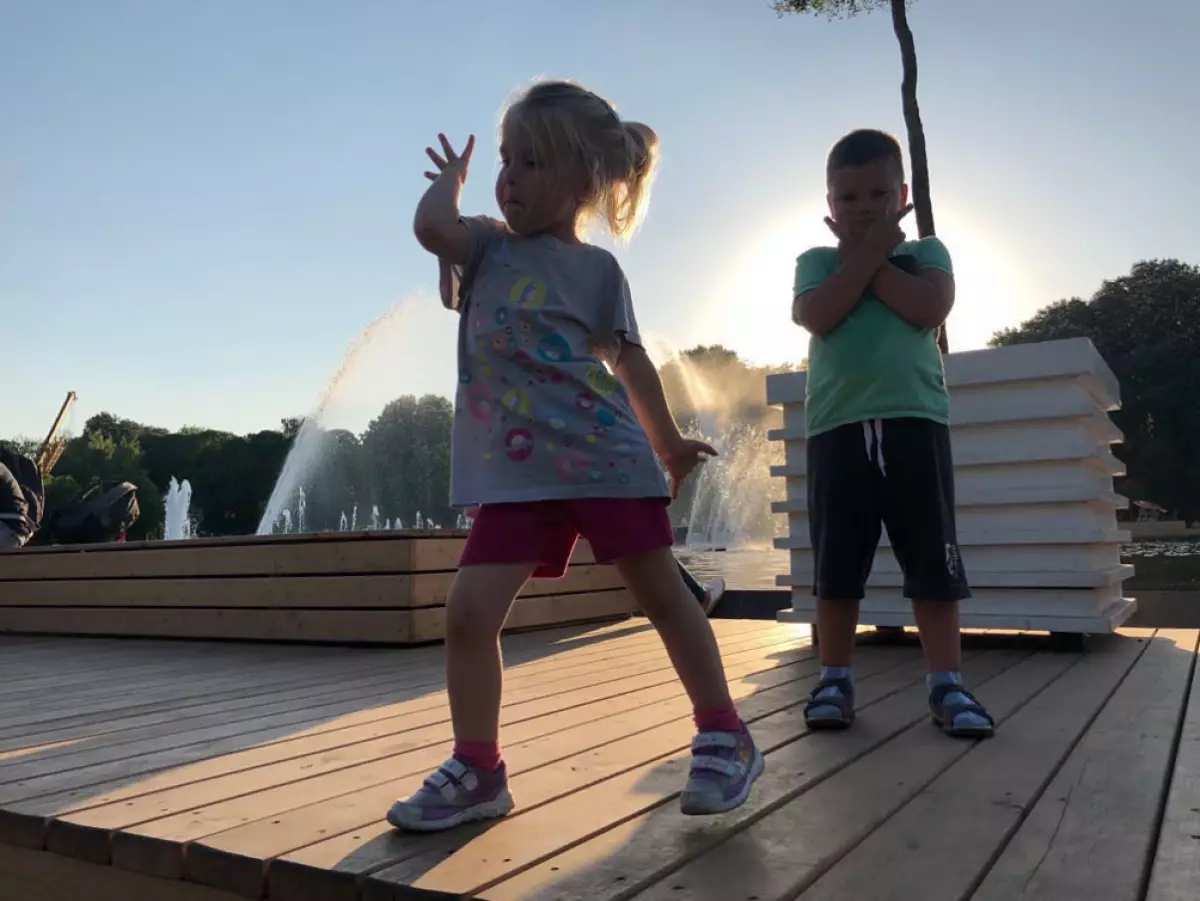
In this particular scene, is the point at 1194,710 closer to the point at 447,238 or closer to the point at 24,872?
the point at 447,238

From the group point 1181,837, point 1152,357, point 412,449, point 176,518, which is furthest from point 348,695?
point 176,518

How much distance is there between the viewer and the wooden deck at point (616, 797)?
137 centimetres

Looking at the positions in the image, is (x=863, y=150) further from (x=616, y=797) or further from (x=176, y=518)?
(x=176, y=518)

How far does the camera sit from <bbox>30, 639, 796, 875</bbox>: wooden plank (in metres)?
1.64

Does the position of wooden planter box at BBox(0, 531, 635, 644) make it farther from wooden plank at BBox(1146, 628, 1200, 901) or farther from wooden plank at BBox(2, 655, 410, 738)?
wooden plank at BBox(1146, 628, 1200, 901)

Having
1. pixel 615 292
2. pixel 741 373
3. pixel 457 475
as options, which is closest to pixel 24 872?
pixel 457 475

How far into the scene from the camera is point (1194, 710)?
247 cm

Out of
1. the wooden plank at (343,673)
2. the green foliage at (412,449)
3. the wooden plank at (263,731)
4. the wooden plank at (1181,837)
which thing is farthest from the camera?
the green foliage at (412,449)

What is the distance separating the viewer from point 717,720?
1.75 meters

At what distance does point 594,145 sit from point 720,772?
1.10 m

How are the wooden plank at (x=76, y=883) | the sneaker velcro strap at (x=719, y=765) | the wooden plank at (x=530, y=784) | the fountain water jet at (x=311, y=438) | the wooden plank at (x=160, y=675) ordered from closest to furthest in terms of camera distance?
the wooden plank at (x=530, y=784) → the wooden plank at (x=76, y=883) → the sneaker velcro strap at (x=719, y=765) → the wooden plank at (x=160, y=675) → the fountain water jet at (x=311, y=438)

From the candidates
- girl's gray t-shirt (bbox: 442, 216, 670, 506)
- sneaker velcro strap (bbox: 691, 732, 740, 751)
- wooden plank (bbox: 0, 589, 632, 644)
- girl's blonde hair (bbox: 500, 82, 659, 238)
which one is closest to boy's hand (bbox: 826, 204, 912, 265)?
girl's blonde hair (bbox: 500, 82, 659, 238)

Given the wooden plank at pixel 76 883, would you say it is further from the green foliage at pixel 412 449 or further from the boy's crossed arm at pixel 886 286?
the green foliage at pixel 412 449

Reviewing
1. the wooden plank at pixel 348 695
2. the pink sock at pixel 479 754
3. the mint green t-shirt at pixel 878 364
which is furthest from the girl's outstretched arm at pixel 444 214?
the wooden plank at pixel 348 695
